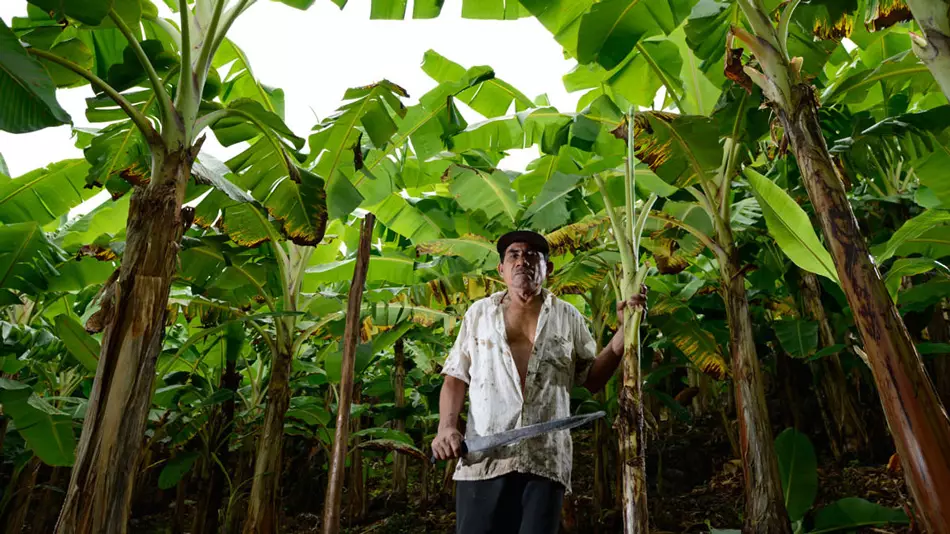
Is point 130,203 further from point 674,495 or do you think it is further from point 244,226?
point 674,495

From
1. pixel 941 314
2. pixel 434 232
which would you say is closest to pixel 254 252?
pixel 434 232

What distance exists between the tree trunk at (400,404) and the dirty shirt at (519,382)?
3.12 metres

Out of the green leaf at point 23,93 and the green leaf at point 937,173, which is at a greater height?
the green leaf at point 937,173

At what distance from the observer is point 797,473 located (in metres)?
2.63

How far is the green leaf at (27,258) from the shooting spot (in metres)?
→ 3.13

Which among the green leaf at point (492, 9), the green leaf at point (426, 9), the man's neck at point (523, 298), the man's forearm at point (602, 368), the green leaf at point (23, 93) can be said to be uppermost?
the green leaf at point (492, 9)

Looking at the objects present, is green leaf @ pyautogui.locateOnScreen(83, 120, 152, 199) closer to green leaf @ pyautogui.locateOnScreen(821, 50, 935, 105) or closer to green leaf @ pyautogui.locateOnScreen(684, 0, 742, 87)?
green leaf @ pyautogui.locateOnScreen(684, 0, 742, 87)

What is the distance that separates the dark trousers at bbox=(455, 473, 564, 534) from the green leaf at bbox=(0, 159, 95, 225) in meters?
3.34

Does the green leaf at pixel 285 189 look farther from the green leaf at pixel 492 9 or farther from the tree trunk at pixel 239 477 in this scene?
the tree trunk at pixel 239 477

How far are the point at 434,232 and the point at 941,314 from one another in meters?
3.85

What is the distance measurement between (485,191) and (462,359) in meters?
2.19

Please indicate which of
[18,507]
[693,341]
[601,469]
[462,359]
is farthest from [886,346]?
[18,507]

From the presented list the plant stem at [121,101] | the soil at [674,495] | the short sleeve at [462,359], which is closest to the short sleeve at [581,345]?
the short sleeve at [462,359]

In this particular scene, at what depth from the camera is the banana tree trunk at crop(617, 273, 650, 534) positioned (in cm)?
206
